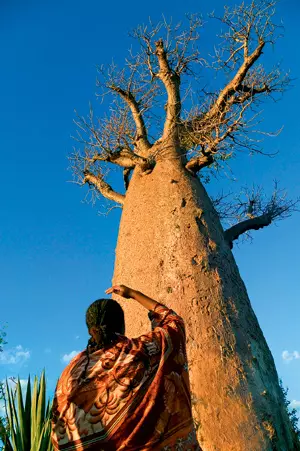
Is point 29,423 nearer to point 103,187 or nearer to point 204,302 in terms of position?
point 204,302

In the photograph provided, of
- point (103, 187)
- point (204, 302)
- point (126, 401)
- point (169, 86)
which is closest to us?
point (126, 401)

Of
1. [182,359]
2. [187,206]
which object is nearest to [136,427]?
[182,359]

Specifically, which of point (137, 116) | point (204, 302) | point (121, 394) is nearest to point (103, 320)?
point (121, 394)

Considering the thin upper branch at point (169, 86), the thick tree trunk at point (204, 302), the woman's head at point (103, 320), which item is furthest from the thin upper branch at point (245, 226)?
the woman's head at point (103, 320)

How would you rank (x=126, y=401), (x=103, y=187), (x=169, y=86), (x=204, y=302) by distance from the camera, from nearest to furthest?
1. (x=126, y=401)
2. (x=204, y=302)
3. (x=169, y=86)
4. (x=103, y=187)

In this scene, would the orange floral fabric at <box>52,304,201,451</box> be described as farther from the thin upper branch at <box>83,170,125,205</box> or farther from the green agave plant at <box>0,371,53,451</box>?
the thin upper branch at <box>83,170,125,205</box>

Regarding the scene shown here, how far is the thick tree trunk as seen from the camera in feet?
9.30

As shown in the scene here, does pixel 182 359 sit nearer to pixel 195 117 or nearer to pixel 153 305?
pixel 153 305

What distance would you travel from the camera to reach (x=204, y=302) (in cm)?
321

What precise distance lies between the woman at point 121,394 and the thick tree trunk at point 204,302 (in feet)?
4.40

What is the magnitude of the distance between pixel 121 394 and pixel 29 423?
201 cm

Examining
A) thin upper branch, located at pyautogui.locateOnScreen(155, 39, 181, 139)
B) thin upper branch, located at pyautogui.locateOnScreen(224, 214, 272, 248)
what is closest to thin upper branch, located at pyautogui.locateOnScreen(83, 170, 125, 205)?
thin upper branch, located at pyautogui.locateOnScreen(155, 39, 181, 139)

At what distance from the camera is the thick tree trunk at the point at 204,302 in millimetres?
2836

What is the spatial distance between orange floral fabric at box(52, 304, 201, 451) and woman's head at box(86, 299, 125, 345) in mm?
36
